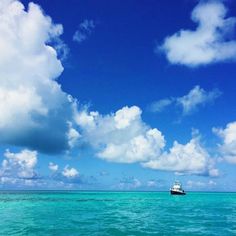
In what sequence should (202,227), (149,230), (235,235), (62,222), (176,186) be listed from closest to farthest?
1. (235,235)
2. (149,230)
3. (202,227)
4. (62,222)
5. (176,186)

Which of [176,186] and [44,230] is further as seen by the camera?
[176,186]

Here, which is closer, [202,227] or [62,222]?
Result: [202,227]

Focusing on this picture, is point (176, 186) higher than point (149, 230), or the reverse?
point (176, 186)

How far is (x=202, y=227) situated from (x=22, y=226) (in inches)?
749

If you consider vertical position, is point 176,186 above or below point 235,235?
above

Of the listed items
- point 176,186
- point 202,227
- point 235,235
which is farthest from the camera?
point 176,186

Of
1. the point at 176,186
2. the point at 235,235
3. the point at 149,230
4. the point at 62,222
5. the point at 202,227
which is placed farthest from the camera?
the point at 176,186

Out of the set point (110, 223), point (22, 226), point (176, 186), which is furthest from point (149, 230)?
point (176, 186)

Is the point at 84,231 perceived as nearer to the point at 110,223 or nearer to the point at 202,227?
the point at 110,223

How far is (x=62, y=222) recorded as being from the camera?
40.8 meters

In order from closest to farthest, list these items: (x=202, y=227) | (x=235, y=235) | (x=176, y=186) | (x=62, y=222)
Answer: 1. (x=235, y=235)
2. (x=202, y=227)
3. (x=62, y=222)
4. (x=176, y=186)

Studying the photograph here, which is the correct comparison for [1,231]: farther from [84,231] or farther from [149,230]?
[149,230]

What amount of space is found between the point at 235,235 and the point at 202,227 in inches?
216

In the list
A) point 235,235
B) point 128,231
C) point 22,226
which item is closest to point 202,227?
point 235,235
